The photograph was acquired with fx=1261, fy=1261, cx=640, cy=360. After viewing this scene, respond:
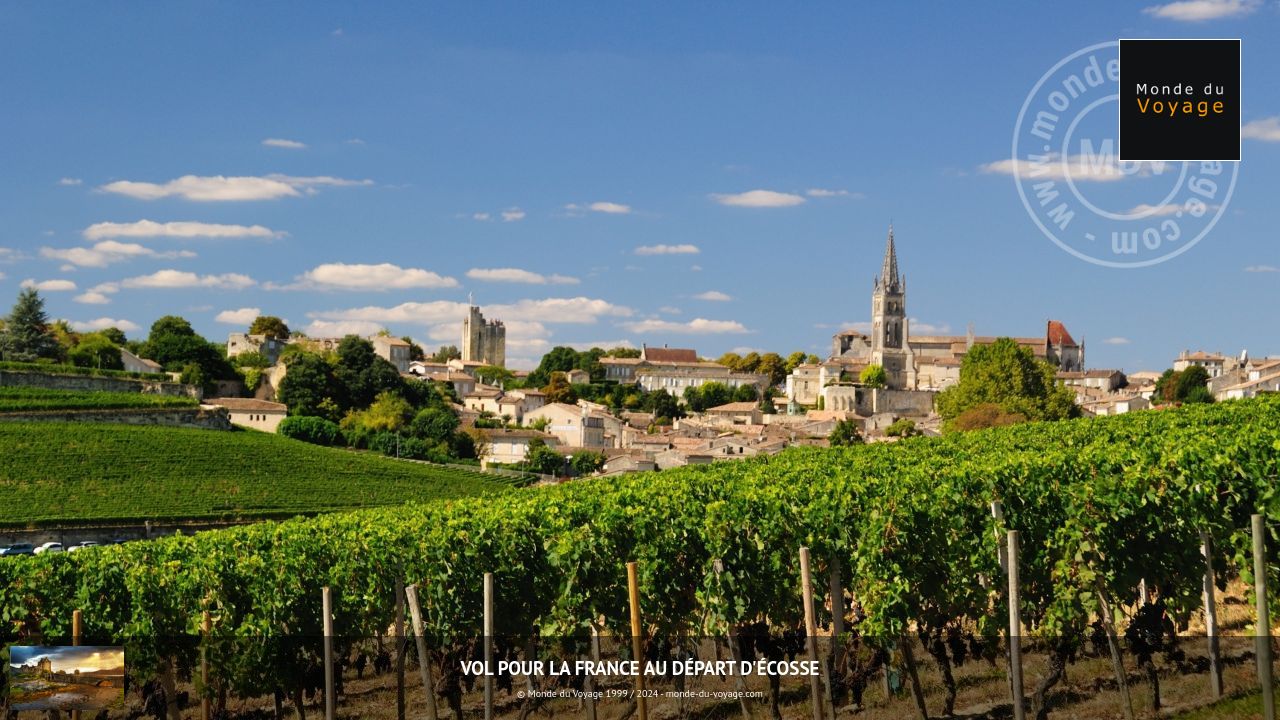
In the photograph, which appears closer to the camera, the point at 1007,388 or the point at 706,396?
the point at 1007,388

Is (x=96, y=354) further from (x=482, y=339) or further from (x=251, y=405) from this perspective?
(x=482, y=339)

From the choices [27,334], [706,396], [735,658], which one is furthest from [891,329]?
[735,658]

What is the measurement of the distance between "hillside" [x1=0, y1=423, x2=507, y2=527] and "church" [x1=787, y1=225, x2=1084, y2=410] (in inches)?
2649

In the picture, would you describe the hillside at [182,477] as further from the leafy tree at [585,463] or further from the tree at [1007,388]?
the tree at [1007,388]

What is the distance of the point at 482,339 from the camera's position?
17325 centimetres

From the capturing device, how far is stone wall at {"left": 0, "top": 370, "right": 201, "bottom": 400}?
68.4m

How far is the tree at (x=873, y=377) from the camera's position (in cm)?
12438

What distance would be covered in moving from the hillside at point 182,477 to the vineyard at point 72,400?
214 centimetres

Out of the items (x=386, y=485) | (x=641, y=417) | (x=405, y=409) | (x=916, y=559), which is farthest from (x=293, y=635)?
(x=641, y=417)

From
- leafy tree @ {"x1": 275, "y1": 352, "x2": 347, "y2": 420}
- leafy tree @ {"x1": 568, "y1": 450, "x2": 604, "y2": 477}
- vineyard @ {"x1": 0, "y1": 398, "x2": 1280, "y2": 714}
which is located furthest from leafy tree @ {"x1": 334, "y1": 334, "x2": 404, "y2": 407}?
vineyard @ {"x1": 0, "y1": 398, "x2": 1280, "y2": 714}

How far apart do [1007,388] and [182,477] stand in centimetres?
3885

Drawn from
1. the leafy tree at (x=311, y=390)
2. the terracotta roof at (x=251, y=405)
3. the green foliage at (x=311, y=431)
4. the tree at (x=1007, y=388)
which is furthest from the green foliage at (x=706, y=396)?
the tree at (x=1007, y=388)

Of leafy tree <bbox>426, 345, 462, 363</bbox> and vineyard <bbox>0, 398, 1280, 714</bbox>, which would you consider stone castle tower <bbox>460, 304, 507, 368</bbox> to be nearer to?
leafy tree <bbox>426, 345, 462, 363</bbox>

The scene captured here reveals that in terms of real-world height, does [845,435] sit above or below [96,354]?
below
